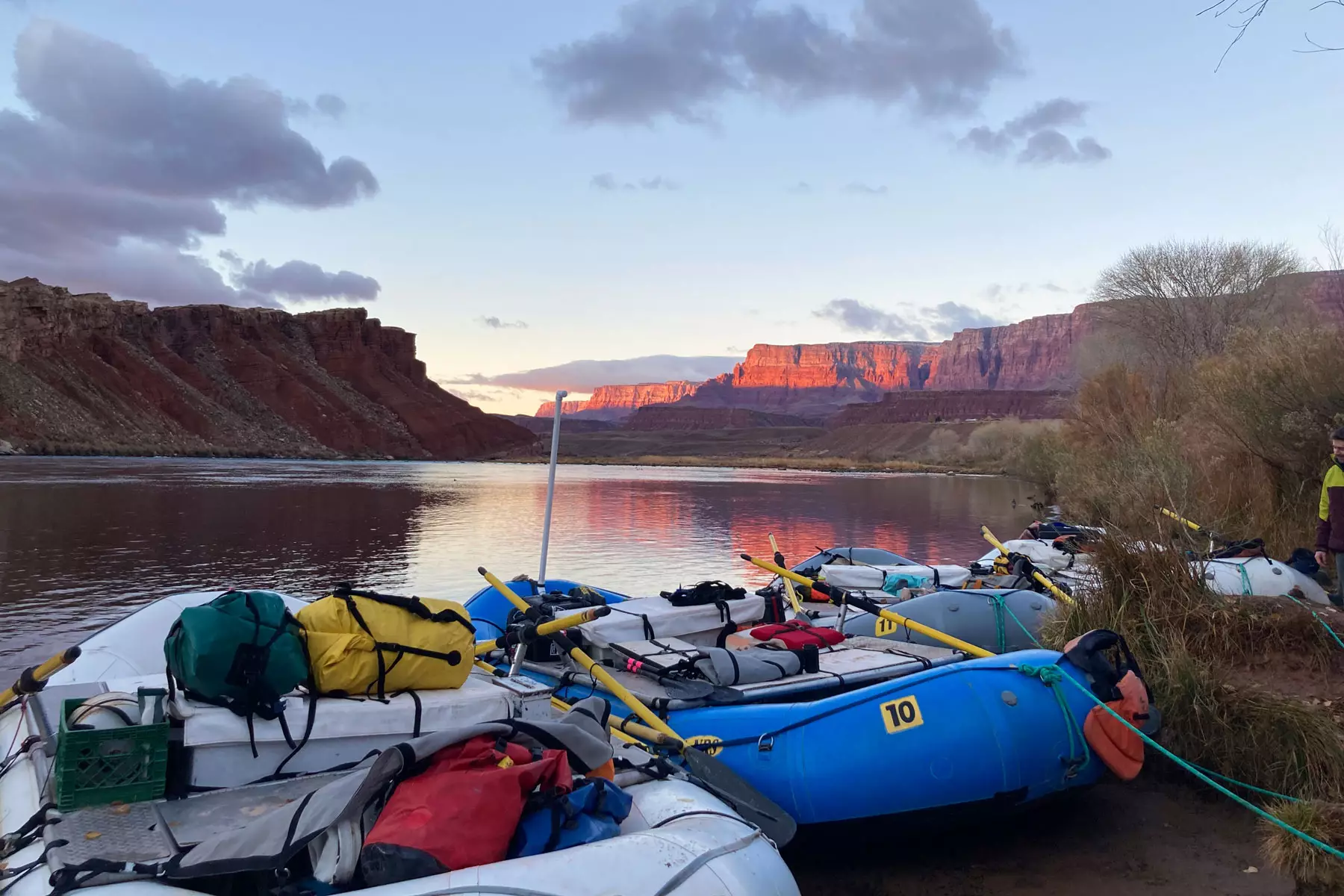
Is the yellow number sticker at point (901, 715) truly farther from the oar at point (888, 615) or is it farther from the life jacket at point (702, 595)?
the life jacket at point (702, 595)

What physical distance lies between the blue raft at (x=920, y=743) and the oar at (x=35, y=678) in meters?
3.63

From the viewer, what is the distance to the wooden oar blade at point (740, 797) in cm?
406

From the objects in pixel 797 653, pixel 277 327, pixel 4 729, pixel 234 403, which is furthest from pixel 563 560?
pixel 277 327

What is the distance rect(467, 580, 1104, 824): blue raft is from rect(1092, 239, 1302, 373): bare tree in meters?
23.6

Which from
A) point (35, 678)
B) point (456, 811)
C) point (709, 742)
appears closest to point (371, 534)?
point (35, 678)

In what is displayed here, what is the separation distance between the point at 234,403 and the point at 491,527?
3091 inches

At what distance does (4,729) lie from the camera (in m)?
4.71

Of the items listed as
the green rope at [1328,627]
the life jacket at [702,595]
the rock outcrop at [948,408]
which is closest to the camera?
the green rope at [1328,627]

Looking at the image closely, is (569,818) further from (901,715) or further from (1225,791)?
(1225,791)

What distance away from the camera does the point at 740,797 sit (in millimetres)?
4246

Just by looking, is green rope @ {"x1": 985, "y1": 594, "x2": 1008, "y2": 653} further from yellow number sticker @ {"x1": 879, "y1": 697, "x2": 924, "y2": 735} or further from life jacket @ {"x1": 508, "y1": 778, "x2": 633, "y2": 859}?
life jacket @ {"x1": 508, "y1": 778, "x2": 633, "y2": 859}

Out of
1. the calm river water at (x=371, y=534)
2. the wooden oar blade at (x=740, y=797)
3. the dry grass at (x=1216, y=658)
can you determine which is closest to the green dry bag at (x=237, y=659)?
the wooden oar blade at (x=740, y=797)

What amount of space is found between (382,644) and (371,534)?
17663mm

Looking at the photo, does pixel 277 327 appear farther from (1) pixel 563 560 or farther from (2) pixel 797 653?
(2) pixel 797 653
